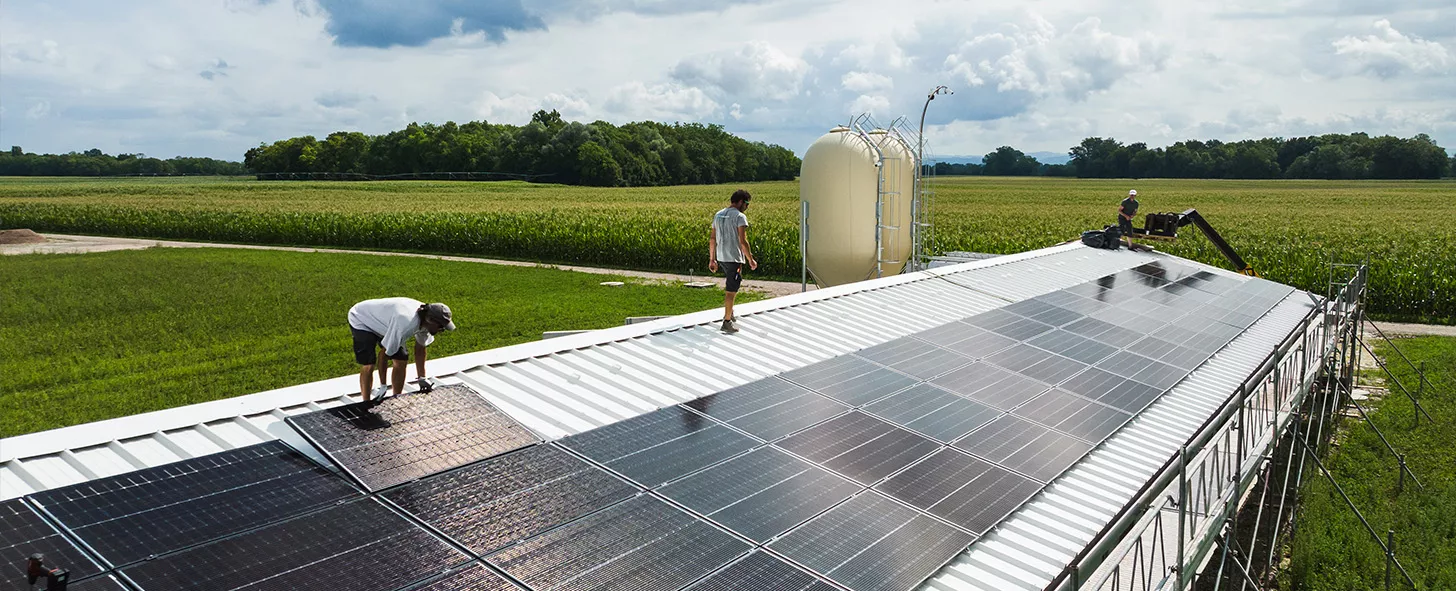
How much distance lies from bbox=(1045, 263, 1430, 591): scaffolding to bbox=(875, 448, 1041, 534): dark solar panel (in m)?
0.75

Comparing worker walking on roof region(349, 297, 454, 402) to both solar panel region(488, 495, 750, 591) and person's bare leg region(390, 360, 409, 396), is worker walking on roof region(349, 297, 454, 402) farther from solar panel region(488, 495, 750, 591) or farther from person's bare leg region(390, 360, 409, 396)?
solar panel region(488, 495, 750, 591)

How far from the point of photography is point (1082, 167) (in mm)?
159750

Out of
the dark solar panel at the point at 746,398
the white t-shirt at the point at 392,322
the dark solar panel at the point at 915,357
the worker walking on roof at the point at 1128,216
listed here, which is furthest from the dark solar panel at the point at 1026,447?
the worker walking on roof at the point at 1128,216

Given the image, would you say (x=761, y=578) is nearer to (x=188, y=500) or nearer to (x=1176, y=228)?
(x=188, y=500)

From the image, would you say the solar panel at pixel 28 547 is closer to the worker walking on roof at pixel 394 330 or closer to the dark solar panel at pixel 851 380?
the worker walking on roof at pixel 394 330

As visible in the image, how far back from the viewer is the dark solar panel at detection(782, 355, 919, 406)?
870cm

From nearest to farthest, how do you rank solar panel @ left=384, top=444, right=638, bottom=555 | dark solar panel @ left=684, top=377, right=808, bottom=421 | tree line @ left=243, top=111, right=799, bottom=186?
solar panel @ left=384, top=444, right=638, bottom=555
dark solar panel @ left=684, top=377, right=808, bottom=421
tree line @ left=243, top=111, right=799, bottom=186

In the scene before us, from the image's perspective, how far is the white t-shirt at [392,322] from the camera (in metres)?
7.52

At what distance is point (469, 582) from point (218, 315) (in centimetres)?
2182

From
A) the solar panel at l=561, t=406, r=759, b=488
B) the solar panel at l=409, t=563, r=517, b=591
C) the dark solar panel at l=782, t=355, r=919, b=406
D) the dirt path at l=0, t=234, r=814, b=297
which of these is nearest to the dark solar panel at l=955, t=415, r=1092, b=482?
the dark solar panel at l=782, t=355, r=919, b=406

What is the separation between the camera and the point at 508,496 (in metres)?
5.97

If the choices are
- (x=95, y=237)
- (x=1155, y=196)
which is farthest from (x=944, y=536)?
(x=1155, y=196)

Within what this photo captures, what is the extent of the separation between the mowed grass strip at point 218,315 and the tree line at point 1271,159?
13442cm

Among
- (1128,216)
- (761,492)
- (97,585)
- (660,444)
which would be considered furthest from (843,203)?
(97,585)
